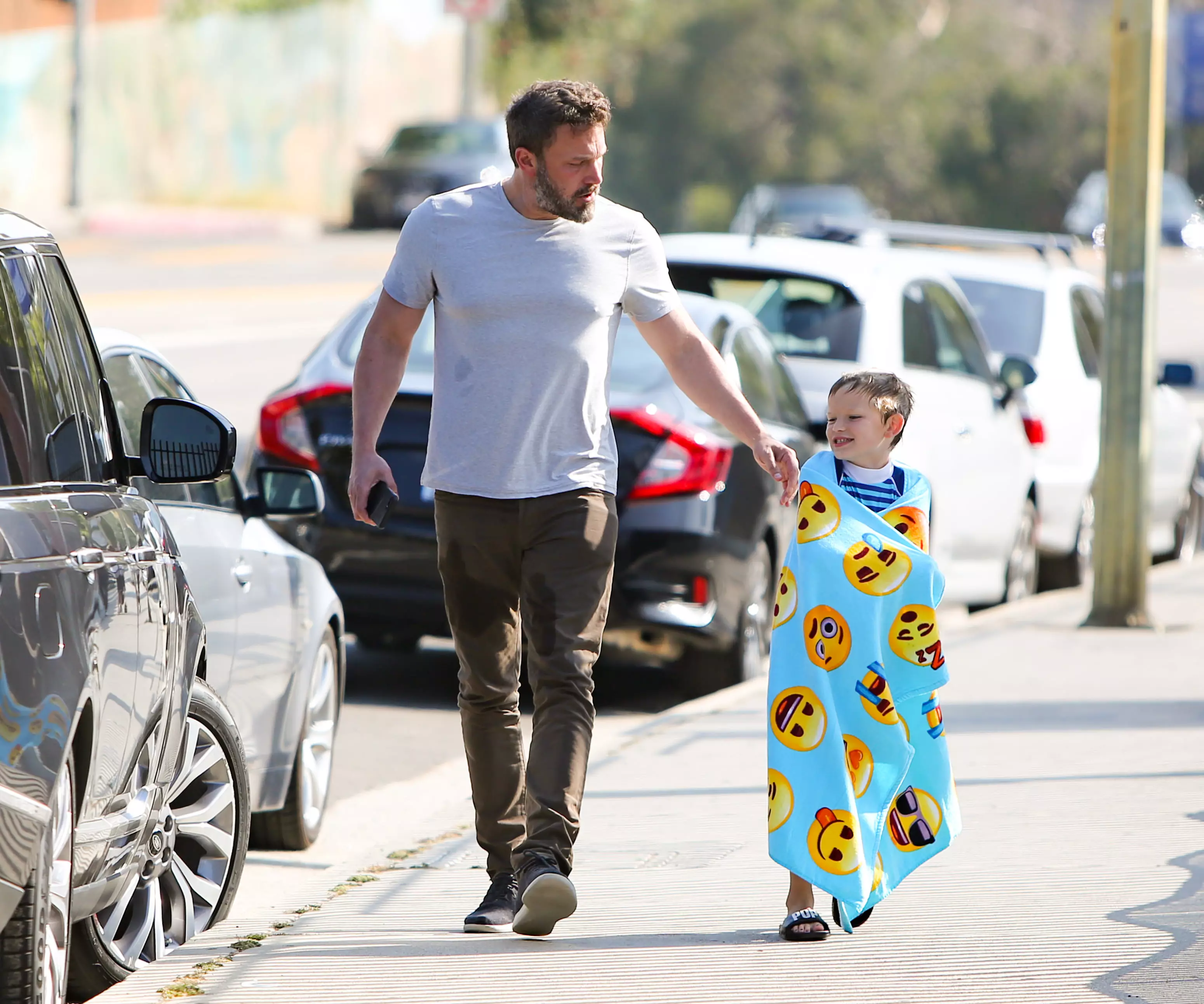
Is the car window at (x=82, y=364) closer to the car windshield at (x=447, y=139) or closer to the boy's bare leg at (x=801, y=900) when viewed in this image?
the boy's bare leg at (x=801, y=900)

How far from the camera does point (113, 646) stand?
13.1ft

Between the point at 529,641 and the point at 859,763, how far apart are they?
2.56ft

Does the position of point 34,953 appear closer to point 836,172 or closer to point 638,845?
point 638,845

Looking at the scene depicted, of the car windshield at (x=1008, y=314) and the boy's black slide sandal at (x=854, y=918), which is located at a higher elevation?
the car windshield at (x=1008, y=314)

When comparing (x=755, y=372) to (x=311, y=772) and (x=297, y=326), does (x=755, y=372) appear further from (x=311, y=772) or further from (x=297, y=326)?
(x=297, y=326)

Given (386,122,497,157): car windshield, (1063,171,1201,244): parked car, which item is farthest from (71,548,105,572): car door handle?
(1063,171,1201,244): parked car

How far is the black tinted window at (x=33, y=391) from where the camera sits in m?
3.90

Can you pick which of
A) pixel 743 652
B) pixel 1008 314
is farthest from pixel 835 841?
pixel 1008 314

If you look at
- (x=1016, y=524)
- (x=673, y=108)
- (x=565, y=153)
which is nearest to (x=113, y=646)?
(x=565, y=153)

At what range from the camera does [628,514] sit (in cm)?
787

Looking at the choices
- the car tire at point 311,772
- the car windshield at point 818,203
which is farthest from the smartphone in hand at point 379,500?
the car windshield at point 818,203

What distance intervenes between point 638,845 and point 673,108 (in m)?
54.5

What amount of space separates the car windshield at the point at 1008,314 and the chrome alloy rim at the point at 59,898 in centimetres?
891

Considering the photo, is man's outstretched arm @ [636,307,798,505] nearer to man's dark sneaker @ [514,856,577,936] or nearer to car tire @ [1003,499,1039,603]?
man's dark sneaker @ [514,856,577,936]
